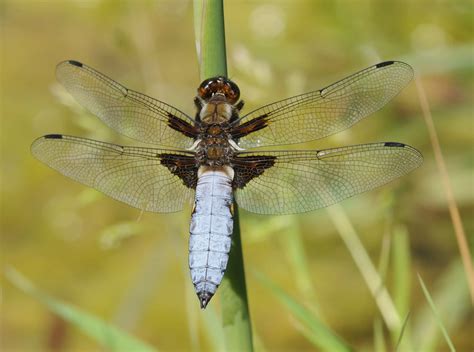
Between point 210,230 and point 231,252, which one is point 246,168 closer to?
point 210,230

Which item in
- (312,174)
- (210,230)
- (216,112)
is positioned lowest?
(210,230)

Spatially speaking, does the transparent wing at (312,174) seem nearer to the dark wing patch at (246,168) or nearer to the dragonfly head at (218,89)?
the dark wing patch at (246,168)

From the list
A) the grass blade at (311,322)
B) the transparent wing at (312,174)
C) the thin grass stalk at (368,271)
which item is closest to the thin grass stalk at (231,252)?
the grass blade at (311,322)

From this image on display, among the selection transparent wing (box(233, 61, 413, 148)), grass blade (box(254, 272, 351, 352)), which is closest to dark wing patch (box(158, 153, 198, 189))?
transparent wing (box(233, 61, 413, 148))

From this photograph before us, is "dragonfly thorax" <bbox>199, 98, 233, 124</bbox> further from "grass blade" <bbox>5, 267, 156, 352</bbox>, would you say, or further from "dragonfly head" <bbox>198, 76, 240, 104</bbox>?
"grass blade" <bbox>5, 267, 156, 352</bbox>

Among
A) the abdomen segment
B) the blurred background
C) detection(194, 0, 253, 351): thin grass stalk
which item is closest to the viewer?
detection(194, 0, 253, 351): thin grass stalk

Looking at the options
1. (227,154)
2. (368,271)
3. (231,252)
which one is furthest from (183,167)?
(368,271)
